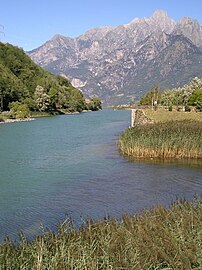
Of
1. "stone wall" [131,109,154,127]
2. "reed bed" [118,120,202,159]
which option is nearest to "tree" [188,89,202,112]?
"stone wall" [131,109,154,127]

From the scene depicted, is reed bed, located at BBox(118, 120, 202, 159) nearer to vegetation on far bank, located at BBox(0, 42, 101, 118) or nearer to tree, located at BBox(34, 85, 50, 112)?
vegetation on far bank, located at BBox(0, 42, 101, 118)

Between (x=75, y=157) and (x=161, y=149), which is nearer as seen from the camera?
(x=161, y=149)

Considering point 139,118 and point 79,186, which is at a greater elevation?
point 139,118

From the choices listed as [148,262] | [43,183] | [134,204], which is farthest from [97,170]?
[148,262]

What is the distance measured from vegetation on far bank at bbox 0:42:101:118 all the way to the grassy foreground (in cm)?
8271

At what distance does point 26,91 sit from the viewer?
11369 cm

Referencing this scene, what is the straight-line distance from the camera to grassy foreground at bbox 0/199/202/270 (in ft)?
21.9

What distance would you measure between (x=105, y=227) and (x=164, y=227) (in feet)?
4.01

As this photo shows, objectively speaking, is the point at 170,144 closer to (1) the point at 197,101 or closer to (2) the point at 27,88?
(1) the point at 197,101

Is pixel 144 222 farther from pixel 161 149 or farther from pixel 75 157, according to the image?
pixel 75 157

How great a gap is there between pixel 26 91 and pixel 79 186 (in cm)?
9755

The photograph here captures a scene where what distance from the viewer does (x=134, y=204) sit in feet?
51.2

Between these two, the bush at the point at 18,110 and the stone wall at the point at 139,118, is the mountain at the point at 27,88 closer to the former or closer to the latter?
the bush at the point at 18,110

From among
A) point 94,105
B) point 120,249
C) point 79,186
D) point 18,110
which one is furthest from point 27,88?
point 120,249
